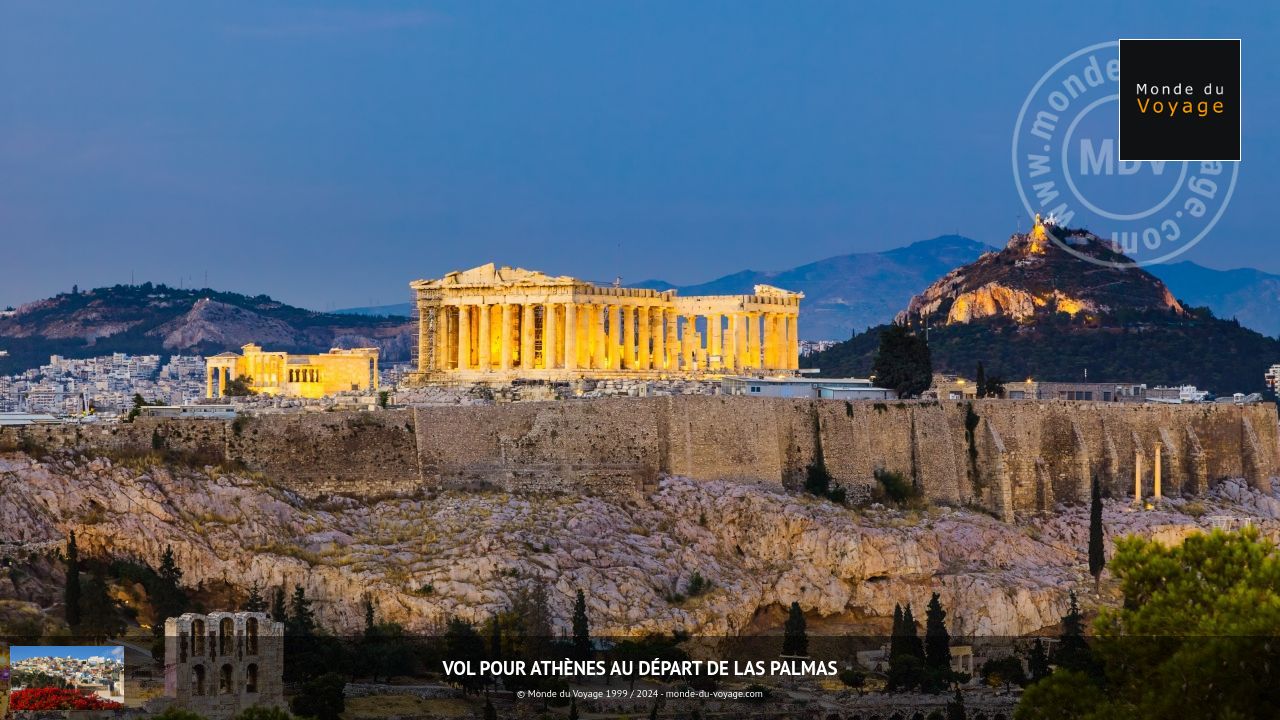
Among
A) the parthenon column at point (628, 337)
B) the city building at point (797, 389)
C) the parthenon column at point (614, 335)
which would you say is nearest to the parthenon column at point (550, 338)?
the parthenon column at point (614, 335)

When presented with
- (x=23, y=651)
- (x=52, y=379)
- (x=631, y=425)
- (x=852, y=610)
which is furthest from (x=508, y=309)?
(x=52, y=379)

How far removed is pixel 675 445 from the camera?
65.9 metres

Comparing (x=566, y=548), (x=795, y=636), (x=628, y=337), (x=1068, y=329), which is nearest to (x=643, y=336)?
(x=628, y=337)

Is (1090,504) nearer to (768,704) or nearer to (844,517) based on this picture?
(844,517)

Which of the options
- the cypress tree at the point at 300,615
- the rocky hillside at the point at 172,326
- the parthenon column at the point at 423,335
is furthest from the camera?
the rocky hillside at the point at 172,326

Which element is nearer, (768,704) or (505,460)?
(768,704)

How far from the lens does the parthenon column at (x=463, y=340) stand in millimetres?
77688

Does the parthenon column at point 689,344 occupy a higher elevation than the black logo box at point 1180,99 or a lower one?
lower

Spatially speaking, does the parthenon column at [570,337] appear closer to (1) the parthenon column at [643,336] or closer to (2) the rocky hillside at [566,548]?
(1) the parthenon column at [643,336]

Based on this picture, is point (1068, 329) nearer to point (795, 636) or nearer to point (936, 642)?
point (936, 642)

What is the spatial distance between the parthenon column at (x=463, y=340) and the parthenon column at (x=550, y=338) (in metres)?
2.91

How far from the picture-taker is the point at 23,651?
4528 cm

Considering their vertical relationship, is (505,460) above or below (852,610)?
above

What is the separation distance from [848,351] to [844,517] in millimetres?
53011
